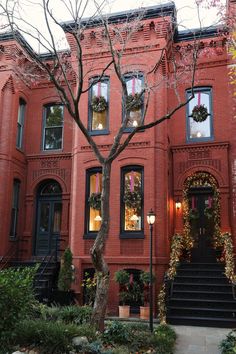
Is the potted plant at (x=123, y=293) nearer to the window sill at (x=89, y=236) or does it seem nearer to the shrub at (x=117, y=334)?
the window sill at (x=89, y=236)

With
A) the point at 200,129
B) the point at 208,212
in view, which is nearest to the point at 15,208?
the point at 208,212

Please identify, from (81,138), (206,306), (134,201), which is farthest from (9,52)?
(206,306)

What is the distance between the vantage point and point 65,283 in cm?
1266

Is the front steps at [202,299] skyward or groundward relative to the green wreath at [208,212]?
groundward

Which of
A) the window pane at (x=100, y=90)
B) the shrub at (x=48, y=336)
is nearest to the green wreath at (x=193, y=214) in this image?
the window pane at (x=100, y=90)

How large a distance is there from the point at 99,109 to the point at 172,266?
609cm

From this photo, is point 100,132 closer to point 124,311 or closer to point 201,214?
point 201,214

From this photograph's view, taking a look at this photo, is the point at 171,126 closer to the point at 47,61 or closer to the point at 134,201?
the point at 134,201

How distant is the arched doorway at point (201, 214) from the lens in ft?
47.8

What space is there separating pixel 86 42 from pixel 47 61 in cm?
254

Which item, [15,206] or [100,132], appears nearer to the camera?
[100,132]

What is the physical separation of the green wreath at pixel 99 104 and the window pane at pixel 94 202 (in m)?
2.34

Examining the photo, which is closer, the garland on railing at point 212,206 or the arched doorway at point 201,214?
the garland on railing at point 212,206

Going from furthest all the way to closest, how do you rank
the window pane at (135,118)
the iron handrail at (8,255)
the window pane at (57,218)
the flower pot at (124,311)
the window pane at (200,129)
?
the window pane at (57,218), the window pane at (200,129), the iron handrail at (8,255), the window pane at (135,118), the flower pot at (124,311)
